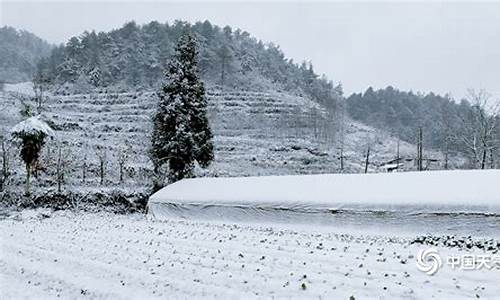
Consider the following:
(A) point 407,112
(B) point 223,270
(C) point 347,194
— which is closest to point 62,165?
(C) point 347,194

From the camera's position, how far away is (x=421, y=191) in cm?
1592

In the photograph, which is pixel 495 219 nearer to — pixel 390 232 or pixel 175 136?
pixel 390 232

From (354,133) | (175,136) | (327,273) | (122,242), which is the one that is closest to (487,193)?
(327,273)

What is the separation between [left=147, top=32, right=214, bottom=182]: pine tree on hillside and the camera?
28234 millimetres

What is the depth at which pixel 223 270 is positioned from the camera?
952 cm

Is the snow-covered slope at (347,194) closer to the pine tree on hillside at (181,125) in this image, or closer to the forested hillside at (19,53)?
the pine tree on hillside at (181,125)

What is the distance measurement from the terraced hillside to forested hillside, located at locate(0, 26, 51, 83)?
138 feet

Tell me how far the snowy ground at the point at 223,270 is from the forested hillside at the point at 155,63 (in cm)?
8413

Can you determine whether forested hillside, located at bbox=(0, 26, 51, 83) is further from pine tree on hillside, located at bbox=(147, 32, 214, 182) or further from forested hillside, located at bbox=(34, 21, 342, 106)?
pine tree on hillside, located at bbox=(147, 32, 214, 182)

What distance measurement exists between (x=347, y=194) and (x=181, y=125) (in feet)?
44.2

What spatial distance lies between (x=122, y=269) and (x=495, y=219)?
35.4 ft

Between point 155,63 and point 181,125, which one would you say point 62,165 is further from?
point 155,63

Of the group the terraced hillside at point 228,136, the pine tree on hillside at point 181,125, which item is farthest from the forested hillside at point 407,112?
the pine tree on hillside at point 181,125

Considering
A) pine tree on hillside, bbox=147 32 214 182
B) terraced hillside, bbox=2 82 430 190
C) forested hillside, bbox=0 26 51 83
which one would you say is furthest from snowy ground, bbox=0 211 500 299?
forested hillside, bbox=0 26 51 83
